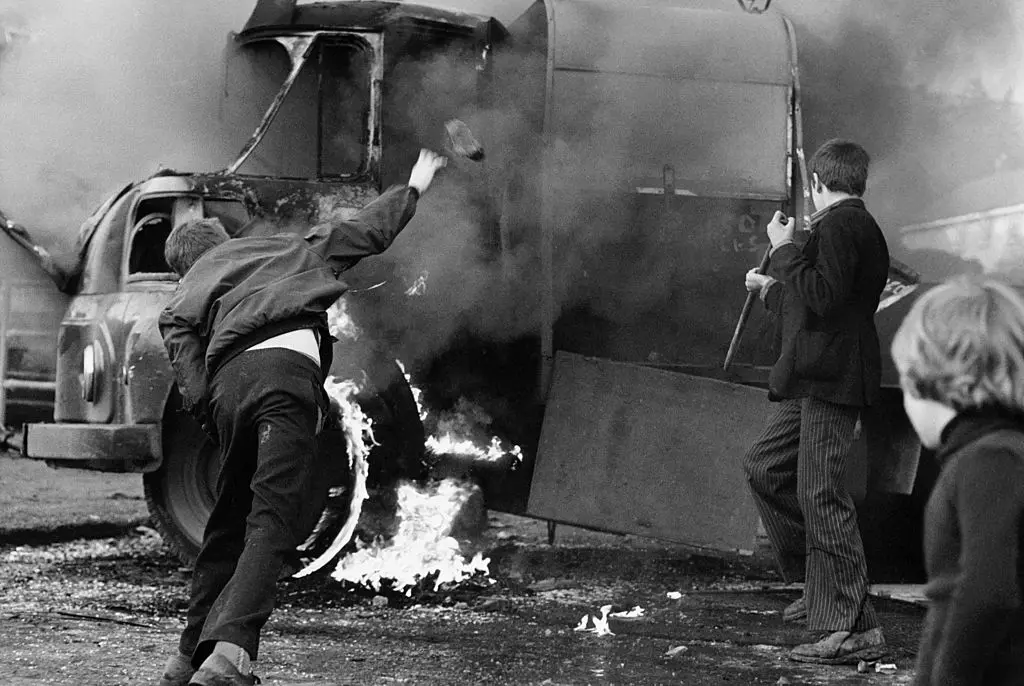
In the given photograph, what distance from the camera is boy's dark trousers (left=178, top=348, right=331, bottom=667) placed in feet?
12.2

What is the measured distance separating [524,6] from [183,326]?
3.48 meters

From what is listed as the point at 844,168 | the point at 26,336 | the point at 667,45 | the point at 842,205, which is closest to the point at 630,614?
the point at 842,205

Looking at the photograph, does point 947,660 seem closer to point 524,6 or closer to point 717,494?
point 717,494

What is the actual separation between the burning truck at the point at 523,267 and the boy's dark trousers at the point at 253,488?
5.42ft

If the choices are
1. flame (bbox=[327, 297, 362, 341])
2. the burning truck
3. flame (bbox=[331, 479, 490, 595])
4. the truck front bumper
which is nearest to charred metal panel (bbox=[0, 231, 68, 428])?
the burning truck

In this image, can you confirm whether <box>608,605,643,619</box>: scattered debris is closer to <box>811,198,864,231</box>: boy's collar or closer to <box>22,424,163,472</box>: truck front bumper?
<box>811,198,864,231</box>: boy's collar

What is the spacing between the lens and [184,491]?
580 cm

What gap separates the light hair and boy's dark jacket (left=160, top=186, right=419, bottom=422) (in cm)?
232

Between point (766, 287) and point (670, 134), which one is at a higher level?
point (670, 134)

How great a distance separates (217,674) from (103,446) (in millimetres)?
2234

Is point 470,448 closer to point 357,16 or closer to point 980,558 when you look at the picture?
point 357,16

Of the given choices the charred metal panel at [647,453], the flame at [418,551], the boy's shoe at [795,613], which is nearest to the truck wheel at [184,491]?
the flame at [418,551]

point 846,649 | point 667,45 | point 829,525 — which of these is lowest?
point 846,649

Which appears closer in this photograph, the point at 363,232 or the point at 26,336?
the point at 363,232
